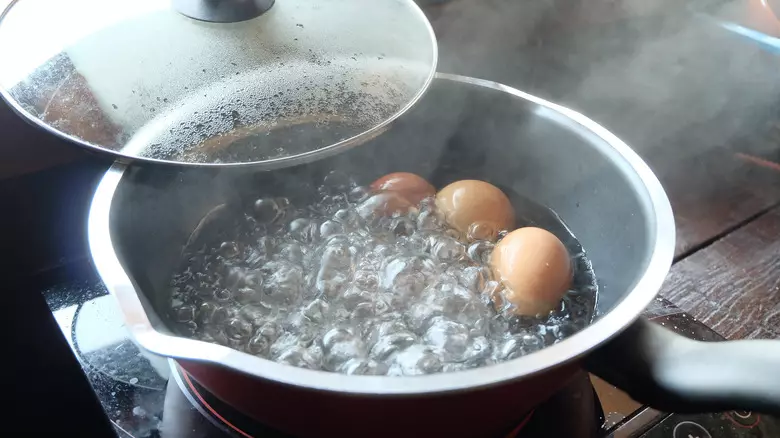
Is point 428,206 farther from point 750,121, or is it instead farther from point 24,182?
point 750,121

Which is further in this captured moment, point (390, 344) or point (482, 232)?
point (482, 232)

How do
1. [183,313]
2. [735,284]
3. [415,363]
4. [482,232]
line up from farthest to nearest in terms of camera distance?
[735,284]
[482,232]
[183,313]
[415,363]

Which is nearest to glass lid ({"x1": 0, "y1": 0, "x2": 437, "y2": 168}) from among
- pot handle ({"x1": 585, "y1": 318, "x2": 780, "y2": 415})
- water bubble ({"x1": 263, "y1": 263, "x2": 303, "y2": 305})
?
water bubble ({"x1": 263, "y1": 263, "x2": 303, "y2": 305})

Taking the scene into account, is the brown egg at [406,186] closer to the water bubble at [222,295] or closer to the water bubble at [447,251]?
the water bubble at [447,251]

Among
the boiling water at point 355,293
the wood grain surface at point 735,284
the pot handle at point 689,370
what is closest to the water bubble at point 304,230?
the boiling water at point 355,293

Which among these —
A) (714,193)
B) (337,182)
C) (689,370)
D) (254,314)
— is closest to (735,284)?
(714,193)

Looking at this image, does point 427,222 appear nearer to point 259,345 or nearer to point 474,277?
point 474,277
